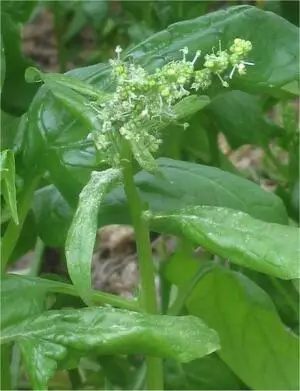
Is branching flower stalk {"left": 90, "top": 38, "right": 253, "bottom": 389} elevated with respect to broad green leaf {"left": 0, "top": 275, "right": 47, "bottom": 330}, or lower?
elevated

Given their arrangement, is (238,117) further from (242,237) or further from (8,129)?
(242,237)

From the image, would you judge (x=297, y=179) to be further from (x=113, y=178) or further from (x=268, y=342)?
(x=113, y=178)

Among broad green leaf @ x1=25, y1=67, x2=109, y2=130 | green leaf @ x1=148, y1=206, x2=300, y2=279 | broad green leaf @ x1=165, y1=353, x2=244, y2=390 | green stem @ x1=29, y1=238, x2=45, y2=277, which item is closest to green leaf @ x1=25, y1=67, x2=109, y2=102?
broad green leaf @ x1=25, y1=67, x2=109, y2=130

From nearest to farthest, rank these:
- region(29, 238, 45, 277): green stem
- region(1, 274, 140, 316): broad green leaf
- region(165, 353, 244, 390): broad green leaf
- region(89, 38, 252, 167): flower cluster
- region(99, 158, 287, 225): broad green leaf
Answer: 1. region(89, 38, 252, 167): flower cluster
2. region(1, 274, 140, 316): broad green leaf
3. region(99, 158, 287, 225): broad green leaf
4. region(165, 353, 244, 390): broad green leaf
5. region(29, 238, 45, 277): green stem

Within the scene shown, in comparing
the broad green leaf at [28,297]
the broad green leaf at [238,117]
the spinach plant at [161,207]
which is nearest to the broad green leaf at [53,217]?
the spinach plant at [161,207]

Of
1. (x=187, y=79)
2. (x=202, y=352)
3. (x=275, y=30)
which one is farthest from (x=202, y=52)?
(x=202, y=352)

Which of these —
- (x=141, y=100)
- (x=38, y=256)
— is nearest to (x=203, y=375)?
(x=38, y=256)

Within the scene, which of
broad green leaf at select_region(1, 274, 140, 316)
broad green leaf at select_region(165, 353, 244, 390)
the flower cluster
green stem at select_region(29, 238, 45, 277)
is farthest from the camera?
green stem at select_region(29, 238, 45, 277)

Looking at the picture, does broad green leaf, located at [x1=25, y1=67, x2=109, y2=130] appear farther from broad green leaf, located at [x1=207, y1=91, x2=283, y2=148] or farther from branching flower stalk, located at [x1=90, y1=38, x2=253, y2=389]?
Answer: broad green leaf, located at [x1=207, y1=91, x2=283, y2=148]
